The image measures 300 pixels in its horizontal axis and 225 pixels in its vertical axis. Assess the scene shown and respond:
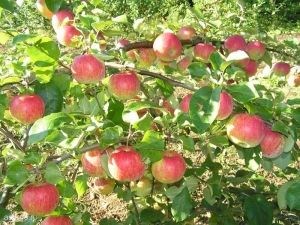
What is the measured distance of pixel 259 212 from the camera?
1.49 m

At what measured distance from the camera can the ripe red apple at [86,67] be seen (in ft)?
3.61

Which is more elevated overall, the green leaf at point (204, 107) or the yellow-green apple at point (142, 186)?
the green leaf at point (204, 107)

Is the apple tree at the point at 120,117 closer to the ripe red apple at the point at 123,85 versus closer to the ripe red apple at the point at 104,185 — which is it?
the ripe red apple at the point at 123,85

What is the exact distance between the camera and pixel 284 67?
1927 mm

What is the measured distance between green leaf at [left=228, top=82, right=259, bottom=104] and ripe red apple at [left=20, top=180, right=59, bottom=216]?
1.84 feet

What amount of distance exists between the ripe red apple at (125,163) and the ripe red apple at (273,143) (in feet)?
1.27

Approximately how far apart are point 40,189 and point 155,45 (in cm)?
66

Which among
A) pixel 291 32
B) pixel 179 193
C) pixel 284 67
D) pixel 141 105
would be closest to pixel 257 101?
pixel 141 105

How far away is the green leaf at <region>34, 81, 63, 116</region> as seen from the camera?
1.13 m

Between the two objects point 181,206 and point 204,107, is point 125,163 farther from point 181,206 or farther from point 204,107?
point 181,206

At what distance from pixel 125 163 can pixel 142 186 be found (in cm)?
73

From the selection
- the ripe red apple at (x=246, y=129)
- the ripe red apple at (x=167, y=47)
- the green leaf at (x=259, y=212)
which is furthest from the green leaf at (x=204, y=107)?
the green leaf at (x=259, y=212)

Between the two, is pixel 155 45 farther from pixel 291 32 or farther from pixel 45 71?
pixel 291 32

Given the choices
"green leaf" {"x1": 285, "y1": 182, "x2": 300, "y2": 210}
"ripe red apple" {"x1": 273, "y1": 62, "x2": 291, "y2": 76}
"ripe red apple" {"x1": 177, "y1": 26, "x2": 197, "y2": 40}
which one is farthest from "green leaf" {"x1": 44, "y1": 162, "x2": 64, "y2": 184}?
"ripe red apple" {"x1": 273, "y1": 62, "x2": 291, "y2": 76}
